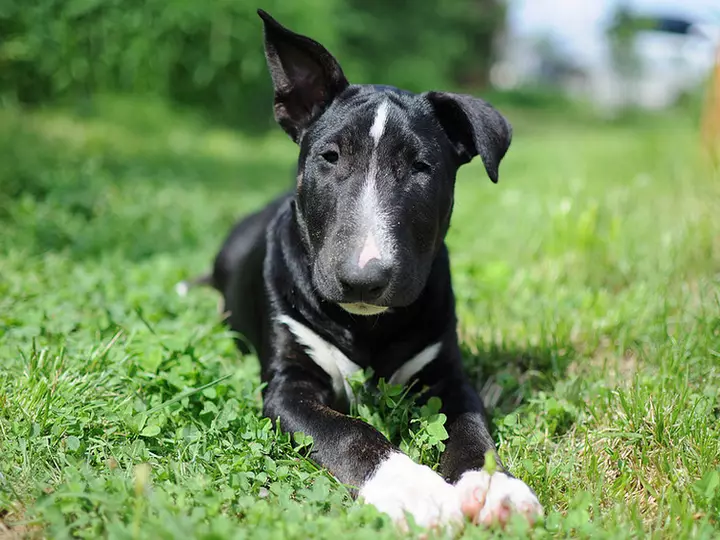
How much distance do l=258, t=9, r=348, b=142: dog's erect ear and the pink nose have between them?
2.94 ft

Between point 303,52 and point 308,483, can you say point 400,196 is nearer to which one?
point 303,52

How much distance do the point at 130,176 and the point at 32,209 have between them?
91.8 inches

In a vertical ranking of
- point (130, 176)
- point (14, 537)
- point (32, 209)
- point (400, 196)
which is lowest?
point (130, 176)

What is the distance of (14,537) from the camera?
2.10 m

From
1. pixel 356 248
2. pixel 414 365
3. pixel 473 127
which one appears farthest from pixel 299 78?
pixel 414 365

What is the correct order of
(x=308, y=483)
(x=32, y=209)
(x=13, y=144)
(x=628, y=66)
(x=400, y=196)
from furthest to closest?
(x=628, y=66) < (x=13, y=144) < (x=32, y=209) < (x=400, y=196) < (x=308, y=483)

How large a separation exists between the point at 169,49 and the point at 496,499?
1108 centimetres

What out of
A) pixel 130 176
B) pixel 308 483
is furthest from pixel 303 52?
pixel 130 176

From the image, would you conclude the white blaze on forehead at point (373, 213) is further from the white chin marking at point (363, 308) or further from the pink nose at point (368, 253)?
the white chin marking at point (363, 308)

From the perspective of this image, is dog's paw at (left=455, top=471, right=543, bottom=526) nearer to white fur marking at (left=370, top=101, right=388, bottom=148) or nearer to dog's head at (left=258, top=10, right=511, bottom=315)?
dog's head at (left=258, top=10, right=511, bottom=315)

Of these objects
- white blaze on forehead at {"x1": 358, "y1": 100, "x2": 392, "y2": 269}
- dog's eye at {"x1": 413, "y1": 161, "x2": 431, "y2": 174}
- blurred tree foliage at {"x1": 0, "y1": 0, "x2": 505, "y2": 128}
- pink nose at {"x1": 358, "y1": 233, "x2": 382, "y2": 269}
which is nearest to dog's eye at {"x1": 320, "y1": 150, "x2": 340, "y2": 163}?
white blaze on forehead at {"x1": 358, "y1": 100, "x2": 392, "y2": 269}

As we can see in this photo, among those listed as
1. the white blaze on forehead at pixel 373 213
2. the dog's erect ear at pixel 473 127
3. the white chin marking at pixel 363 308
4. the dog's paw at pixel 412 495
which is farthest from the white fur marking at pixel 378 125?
the dog's paw at pixel 412 495

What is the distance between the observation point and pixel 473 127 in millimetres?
2918

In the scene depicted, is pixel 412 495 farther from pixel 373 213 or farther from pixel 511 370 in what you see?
pixel 511 370
